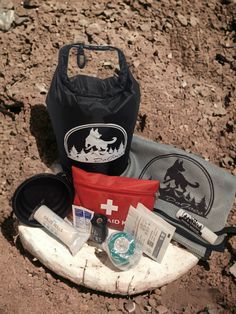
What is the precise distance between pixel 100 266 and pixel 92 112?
67 centimetres

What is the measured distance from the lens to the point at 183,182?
2.27 m

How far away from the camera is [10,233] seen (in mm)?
2291

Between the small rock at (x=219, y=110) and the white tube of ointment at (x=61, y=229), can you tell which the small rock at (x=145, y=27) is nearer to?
the small rock at (x=219, y=110)

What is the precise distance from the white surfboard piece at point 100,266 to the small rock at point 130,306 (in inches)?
2.9

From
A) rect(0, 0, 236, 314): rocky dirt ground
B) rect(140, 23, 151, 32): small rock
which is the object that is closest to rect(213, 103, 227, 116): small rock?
rect(0, 0, 236, 314): rocky dirt ground

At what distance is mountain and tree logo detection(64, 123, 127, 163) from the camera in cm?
197

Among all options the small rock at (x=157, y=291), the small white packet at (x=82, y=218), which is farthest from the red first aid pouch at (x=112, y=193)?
the small rock at (x=157, y=291)

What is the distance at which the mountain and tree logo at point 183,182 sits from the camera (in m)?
2.23

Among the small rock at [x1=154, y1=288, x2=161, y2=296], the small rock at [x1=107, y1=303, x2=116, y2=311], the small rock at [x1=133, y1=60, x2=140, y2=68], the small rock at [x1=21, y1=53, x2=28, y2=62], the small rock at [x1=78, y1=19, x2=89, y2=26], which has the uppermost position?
the small rock at [x1=78, y1=19, x2=89, y2=26]

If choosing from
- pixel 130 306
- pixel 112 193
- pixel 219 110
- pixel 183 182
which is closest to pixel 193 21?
pixel 219 110

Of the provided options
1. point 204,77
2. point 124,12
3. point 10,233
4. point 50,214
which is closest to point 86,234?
point 50,214

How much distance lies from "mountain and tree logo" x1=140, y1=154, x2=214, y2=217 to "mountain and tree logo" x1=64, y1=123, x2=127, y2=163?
28 centimetres

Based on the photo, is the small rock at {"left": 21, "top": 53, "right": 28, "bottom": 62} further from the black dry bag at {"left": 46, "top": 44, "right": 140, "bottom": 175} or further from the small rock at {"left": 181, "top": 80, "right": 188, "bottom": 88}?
the small rock at {"left": 181, "top": 80, "right": 188, "bottom": 88}

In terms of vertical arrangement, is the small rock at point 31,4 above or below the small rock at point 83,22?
above
